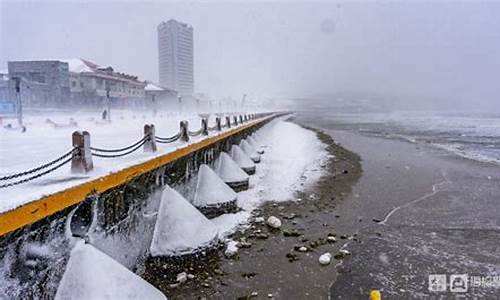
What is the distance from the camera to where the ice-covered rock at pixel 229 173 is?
11672 millimetres

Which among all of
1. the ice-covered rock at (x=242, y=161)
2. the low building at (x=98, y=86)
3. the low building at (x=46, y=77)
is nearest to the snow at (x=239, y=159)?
the ice-covered rock at (x=242, y=161)

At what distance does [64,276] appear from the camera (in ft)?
12.8

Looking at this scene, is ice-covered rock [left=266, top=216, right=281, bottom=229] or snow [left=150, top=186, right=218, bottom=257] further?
ice-covered rock [left=266, top=216, right=281, bottom=229]

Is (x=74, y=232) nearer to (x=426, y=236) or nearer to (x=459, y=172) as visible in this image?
(x=426, y=236)

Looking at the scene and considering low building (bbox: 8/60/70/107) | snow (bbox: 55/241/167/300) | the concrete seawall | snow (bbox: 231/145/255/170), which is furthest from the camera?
low building (bbox: 8/60/70/107)

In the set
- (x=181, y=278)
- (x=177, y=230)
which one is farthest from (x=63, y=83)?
(x=181, y=278)

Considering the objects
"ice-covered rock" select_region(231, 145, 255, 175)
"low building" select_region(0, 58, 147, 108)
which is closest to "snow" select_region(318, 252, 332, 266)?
"ice-covered rock" select_region(231, 145, 255, 175)

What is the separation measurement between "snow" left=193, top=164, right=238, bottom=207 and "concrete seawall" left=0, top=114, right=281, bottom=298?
1.51 metres

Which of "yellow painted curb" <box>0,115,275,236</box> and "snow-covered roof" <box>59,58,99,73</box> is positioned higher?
"snow-covered roof" <box>59,58,99,73</box>

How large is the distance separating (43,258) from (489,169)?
1923cm

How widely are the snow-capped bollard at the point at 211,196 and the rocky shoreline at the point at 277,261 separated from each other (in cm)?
76

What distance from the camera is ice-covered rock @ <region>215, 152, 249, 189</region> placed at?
11672mm

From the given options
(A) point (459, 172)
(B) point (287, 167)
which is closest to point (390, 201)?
(B) point (287, 167)

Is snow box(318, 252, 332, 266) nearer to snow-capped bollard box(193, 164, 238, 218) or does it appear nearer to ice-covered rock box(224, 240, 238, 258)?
ice-covered rock box(224, 240, 238, 258)
